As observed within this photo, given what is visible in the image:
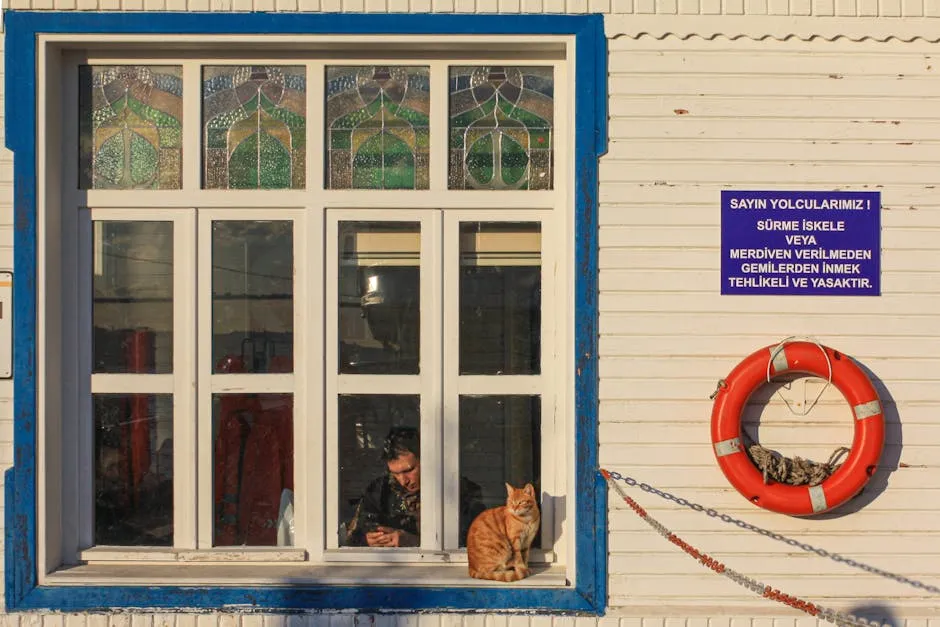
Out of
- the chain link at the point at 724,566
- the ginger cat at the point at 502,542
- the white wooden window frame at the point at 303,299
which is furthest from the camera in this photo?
the white wooden window frame at the point at 303,299

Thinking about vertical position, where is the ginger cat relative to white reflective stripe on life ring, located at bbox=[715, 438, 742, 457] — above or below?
below

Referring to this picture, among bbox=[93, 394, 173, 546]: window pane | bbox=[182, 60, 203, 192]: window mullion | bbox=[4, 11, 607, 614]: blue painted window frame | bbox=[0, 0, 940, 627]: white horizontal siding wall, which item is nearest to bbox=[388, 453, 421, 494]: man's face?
bbox=[4, 11, 607, 614]: blue painted window frame

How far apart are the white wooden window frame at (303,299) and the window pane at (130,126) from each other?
4 cm

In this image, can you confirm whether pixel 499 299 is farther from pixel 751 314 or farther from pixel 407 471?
pixel 751 314

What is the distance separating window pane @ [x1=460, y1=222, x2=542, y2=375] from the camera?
4062 mm

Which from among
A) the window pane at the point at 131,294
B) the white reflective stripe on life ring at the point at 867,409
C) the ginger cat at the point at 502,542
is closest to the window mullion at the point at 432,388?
the ginger cat at the point at 502,542

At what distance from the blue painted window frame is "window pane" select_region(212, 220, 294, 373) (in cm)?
74

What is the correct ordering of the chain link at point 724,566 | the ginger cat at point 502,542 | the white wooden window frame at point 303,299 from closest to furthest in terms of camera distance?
the chain link at point 724,566 → the ginger cat at point 502,542 → the white wooden window frame at point 303,299

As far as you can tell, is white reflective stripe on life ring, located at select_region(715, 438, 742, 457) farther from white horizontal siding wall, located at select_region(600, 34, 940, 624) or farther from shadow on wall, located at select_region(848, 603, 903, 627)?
shadow on wall, located at select_region(848, 603, 903, 627)

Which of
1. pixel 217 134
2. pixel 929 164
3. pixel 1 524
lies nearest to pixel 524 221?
pixel 217 134

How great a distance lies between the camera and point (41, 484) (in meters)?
3.85

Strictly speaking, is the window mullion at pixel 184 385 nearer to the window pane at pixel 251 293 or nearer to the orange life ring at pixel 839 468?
the window pane at pixel 251 293

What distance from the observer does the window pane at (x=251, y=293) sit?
4.06 m

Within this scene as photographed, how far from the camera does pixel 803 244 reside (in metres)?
3.85
